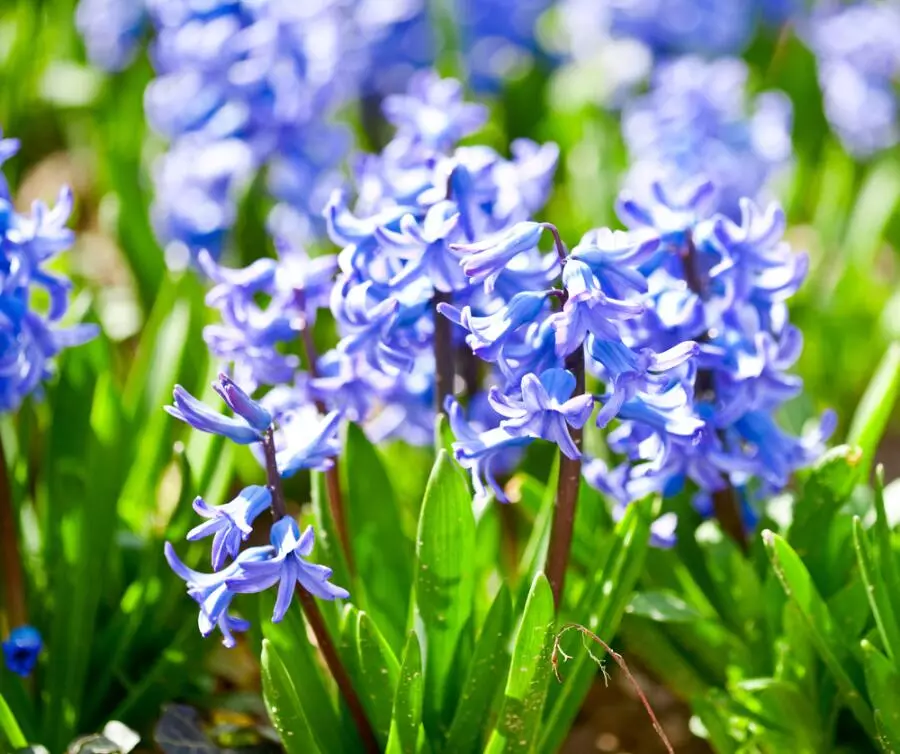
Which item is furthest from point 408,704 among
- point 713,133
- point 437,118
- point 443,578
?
point 713,133

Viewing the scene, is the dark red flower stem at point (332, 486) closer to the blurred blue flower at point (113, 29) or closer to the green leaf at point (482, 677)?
the green leaf at point (482, 677)

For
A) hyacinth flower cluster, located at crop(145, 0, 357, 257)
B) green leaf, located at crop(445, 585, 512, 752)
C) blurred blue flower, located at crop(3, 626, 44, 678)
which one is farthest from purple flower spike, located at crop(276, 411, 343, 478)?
hyacinth flower cluster, located at crop(145, 0, 357, 257)

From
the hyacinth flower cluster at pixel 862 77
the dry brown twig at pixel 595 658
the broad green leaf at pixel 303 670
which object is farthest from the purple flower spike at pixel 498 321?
the hyacinth flower cluster at pixel 862 77

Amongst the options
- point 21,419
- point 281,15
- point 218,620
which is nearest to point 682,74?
point 281,15

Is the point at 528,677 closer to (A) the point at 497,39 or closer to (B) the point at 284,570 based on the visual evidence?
(B) the point at 284,570

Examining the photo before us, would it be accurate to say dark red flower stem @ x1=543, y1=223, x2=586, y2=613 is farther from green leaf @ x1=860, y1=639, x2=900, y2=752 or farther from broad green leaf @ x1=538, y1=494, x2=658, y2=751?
green leaf @ x1=860, y1=639, x2=900, y2=752

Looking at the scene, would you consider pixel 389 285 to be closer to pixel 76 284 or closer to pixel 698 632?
pixel 698 632
